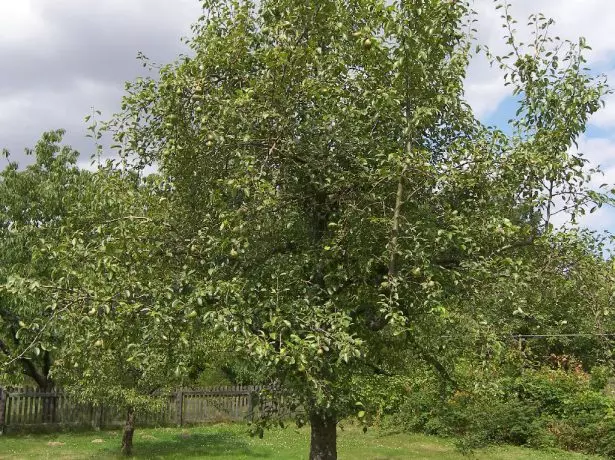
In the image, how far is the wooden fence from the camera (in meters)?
21.9

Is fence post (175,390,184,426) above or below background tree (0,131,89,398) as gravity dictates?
below

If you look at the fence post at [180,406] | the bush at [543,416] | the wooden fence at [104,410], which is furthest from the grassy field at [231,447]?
the fence post at [180,406]

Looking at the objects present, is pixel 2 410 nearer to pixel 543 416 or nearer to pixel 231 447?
pixel 231 447

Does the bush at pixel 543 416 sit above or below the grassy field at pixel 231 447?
above

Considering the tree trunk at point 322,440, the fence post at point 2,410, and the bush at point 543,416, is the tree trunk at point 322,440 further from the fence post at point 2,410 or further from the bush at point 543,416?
the fence post at point 2,410

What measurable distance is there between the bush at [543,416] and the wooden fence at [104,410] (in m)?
7.41

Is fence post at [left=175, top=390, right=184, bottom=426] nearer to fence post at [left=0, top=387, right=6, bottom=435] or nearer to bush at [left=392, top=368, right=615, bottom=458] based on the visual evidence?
fence post at [left=0, top=387, right=6, bottom=435]

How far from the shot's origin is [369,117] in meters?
6.73

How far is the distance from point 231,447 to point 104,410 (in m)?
7.64

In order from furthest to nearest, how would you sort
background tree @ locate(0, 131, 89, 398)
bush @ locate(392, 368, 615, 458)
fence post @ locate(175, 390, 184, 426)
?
fence post @ locate(175, 390, 184, 426) → background tree @ locate(0, 131, 89, 398) → bush @ locate(392, 368, 615, 458)

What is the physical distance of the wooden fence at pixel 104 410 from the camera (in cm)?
2188

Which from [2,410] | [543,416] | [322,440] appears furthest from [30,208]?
[543,416]

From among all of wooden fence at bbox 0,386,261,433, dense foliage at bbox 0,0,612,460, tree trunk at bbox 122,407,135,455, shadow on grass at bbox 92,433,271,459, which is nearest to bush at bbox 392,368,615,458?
shadow on grass at bbox 92,433,271,459

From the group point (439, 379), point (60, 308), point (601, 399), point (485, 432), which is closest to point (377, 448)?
point (485, 432)
